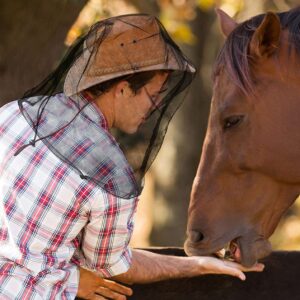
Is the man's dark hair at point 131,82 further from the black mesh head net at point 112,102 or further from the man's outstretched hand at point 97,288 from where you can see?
the man's outstretched hand at point 97,288

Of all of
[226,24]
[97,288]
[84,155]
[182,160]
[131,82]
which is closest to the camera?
[84,155]

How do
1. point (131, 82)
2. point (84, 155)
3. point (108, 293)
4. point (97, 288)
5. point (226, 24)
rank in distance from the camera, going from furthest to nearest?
point (226, 24), point (108, 293), point (97, 288), point (131, 82), point (84, 155)

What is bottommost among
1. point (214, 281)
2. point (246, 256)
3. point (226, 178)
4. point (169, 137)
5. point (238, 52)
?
point (169, 137)

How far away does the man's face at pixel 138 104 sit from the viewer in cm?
318

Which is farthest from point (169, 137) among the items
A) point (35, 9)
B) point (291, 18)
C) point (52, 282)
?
point (52, 282)

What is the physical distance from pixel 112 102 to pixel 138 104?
0.33 ft

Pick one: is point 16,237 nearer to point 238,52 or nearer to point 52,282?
point 52,282

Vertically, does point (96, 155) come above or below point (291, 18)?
below

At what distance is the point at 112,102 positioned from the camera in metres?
3.21

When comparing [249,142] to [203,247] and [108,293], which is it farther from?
[108,293]

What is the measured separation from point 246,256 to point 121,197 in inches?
33.0

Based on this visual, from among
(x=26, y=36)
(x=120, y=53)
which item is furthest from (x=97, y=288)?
(x=26, y=36)

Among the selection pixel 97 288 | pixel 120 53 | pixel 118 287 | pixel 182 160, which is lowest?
pixel 182 160

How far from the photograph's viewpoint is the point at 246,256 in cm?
362
